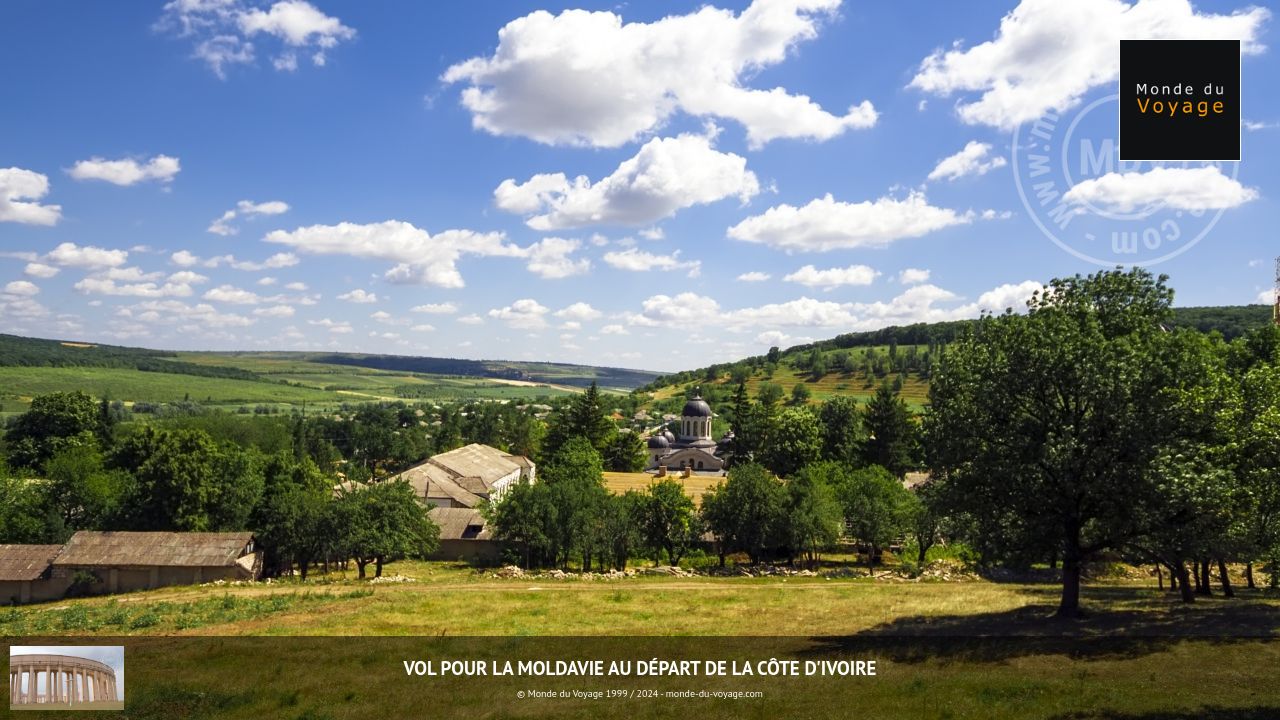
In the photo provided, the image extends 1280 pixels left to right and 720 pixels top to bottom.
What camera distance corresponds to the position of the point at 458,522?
6328 centimetres

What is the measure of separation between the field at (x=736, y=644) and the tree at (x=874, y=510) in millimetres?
11483

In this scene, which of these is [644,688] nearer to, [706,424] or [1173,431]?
[1173,431]

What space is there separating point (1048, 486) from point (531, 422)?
12457cm

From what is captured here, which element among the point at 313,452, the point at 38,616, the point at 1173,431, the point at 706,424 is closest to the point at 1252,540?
the point at 1173,431

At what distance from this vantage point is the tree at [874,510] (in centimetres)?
5134

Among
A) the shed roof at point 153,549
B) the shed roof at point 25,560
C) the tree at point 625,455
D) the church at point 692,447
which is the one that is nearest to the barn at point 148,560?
the shed roof at point 153,549

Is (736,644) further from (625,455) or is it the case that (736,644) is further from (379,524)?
(625,455)

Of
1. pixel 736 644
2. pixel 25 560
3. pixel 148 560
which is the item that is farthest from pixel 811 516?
pixel 25 560

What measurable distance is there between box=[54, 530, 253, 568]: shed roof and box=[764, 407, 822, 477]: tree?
57.5 meters

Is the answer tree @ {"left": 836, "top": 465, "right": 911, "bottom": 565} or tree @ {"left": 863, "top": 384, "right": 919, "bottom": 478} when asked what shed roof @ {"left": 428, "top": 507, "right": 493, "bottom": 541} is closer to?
tree @ {"left": 836, "top": 465, "right": 911, "bottom": 565}

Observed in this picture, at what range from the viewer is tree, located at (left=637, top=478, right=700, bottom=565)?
2136 inches

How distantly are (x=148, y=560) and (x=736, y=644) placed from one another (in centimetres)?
4141

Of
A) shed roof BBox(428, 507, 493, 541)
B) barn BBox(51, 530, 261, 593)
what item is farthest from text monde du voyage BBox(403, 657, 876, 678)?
shed roof BBox(428, 507, 493, 541)

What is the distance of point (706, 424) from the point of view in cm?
→ 11706
